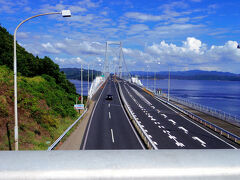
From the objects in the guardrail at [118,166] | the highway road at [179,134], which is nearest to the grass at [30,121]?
the highway road at [179,134]

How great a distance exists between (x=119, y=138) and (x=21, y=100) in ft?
36.6

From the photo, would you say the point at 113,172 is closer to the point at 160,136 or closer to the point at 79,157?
the point at 79,157

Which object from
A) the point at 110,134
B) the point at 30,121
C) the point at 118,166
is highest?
the point at 118,166

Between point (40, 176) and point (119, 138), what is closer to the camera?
point (40, 176)

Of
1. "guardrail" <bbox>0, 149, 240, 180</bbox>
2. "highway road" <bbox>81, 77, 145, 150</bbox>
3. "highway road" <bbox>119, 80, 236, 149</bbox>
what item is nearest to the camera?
"guardrail" <bbox>0, 149, 240, 180</bbox>

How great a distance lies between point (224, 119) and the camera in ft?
104

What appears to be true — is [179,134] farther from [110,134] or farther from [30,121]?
[30,121]

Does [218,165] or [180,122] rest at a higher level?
[218,165]

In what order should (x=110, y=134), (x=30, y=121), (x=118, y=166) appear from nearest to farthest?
(x=118, y=166) < (x=30, y=121) < (x=110, y=134)

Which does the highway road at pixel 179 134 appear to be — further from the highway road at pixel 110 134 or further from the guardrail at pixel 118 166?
the guardrail at pixel 118 166

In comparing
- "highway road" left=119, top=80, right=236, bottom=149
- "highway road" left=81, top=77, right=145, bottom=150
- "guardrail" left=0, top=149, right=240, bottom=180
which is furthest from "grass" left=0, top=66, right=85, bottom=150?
"guardrail" left=0, top=149, right=240, bottom=180

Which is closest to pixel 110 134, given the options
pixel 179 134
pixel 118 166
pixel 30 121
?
pixel 179 134

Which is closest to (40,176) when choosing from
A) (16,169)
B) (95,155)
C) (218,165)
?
(16,169)

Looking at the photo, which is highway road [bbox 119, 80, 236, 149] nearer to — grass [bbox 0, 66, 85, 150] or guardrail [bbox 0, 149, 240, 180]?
grass [bbox 0, 66, 85, 150]
